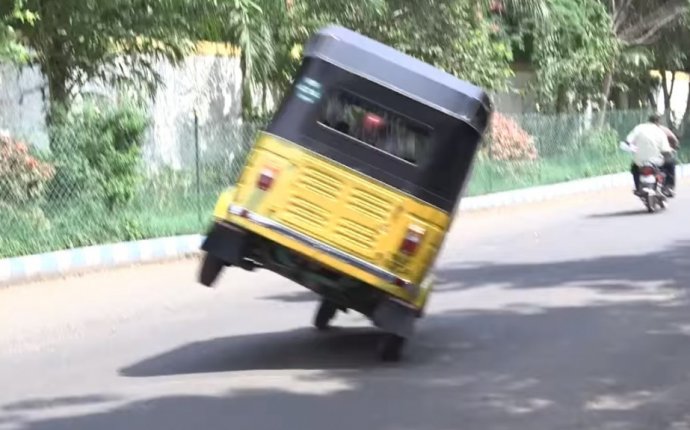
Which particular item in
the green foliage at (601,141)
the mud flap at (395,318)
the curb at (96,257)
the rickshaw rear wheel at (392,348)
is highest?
the green foliage at (601,141)

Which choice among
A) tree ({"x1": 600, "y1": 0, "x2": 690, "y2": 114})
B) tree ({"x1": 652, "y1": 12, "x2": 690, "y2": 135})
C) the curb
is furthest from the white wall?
tree ({"x1": 652, "y1": 12, "x2": 690, "y2": 135})

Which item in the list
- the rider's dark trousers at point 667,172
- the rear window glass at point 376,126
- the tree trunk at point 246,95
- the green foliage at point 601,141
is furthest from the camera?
the green foliage at point 601,141

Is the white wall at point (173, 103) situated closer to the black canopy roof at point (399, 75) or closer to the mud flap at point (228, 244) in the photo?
the mud flap at point (228, 244)

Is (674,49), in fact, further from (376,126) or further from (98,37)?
(376,126)

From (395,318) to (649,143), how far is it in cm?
1209

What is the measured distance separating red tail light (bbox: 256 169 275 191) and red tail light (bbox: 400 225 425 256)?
105cm

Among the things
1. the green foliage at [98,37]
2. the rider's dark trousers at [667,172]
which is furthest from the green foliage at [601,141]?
the green foliage at [98,37]

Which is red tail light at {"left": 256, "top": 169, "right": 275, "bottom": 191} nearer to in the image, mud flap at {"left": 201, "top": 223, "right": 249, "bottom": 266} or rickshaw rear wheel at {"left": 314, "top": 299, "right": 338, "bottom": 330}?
mud flap at {"left": 201, "top": 223, "right": 249, "bottom": 266}

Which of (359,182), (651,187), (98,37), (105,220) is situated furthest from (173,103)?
(359,182)

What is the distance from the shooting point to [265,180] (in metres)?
8.23

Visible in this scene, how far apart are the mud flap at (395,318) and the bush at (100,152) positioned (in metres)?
6.71

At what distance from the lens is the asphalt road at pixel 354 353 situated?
22.3 feet

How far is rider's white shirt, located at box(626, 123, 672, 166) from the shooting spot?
62.5 feet

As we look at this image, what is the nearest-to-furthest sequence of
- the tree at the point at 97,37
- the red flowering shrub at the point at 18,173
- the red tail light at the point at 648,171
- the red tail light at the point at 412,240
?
the red tail light at the point at 412,240 → the red flowering shrub at the point at 18,173 → the tree at the point at 97,37 → the red tail light at the point at 648,171
